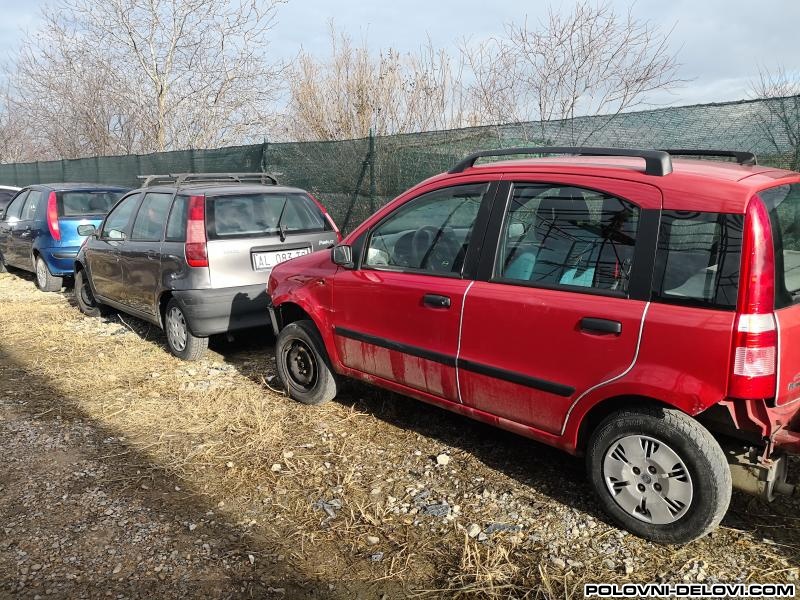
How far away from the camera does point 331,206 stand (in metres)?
9.62

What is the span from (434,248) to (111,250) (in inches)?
171

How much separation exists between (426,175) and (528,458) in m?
5.20

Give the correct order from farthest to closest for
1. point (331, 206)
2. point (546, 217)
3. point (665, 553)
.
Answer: point (331, 206) → point (546, 217) → point (665, 553)

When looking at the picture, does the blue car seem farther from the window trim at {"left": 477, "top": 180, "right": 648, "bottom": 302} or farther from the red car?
the window trim at {"left": 477, "top": 180, "right": 648, "bottom": 302}

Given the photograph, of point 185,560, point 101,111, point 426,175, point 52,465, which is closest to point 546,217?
point 185,560

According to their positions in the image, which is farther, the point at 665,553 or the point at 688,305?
the point at 665,553

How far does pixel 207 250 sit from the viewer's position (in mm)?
5227

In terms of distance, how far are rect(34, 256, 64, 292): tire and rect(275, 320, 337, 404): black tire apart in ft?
19.7

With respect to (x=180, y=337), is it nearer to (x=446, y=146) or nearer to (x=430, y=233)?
(x=430, y=233)

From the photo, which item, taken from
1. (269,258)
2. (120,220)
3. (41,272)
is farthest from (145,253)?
(41,272)

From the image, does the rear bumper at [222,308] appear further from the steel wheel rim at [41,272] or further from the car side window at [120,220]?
the steel wheel rim at [41,272]

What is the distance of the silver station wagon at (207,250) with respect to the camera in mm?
5273

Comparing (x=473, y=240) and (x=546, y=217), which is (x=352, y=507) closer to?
(x=473, y=240)

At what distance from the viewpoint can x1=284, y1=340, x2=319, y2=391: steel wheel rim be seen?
452cm
